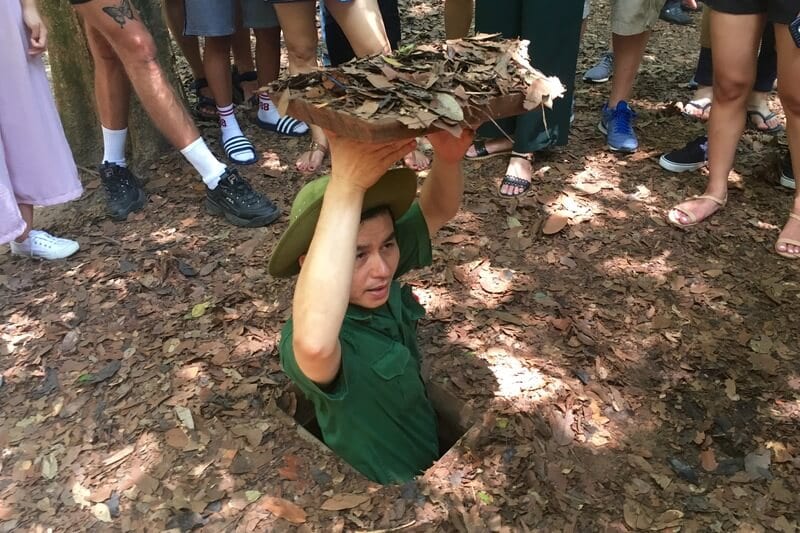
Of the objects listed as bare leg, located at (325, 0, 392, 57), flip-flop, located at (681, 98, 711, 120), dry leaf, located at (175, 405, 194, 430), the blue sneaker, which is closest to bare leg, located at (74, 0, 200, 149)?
bare leg, located at (325, 0, 392, 57)

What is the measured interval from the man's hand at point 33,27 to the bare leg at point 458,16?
2792mm

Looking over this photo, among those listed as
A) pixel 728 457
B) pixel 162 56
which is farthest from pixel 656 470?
pixel 162 56

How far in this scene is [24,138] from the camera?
3.47 m

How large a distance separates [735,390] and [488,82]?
185cm

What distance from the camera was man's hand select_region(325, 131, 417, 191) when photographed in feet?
5.71

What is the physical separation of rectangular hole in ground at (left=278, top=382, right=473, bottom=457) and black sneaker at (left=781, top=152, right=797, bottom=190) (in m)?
2.91

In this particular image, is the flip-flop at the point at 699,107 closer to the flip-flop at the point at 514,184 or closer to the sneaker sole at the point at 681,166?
the sneaker sole at the point at 681,166

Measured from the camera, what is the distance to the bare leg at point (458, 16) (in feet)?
16.1

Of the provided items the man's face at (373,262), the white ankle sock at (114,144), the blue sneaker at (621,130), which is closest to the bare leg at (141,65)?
the white ankle sock at (114,144)

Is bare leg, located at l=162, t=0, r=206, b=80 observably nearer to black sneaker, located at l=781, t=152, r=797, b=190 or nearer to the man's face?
the man's face

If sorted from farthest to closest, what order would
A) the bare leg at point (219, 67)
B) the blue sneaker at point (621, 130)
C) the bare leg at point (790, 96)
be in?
the blue sneaker at point (621, 130), the bare leg at point (219, 67), the bare leg at point (790, 96)

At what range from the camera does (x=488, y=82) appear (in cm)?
194

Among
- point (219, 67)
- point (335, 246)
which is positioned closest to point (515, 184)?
point (219, 67)

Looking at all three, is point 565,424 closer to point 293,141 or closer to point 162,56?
point 293,141
